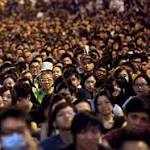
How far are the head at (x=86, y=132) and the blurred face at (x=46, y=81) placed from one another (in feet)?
12.9

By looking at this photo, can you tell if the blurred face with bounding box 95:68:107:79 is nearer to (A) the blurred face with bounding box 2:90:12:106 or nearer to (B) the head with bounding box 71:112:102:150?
(A) the blurred face with bounding box 2:90:12:106

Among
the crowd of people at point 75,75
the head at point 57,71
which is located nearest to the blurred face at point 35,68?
the crowd of people at point 75,75

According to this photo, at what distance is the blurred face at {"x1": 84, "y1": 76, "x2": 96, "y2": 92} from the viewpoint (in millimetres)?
9875

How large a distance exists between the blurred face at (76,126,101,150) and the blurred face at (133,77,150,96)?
330cm

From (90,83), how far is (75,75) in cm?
34

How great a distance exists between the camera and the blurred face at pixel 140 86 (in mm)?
9180

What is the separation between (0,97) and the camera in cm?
875

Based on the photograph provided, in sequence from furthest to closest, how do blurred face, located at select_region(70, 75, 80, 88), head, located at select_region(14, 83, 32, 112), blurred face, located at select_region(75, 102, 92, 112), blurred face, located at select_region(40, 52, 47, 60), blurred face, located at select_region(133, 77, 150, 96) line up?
blurred face, located at select_region(40, 52, 47, 60), blurred face, located at select_region(70, 75, 80, 88), blurred face, located at select_region(133, 77, 150, 96), head, located at select_region(14, 83, 32, 112), blurred face, located at select_region(75, 102, 92, 112)

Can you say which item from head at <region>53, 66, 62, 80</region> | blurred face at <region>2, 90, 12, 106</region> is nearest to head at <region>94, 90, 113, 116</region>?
blurred face at <region>2, 90, 12, 106</region>

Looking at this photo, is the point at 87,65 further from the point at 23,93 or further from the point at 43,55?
the point at 23,93

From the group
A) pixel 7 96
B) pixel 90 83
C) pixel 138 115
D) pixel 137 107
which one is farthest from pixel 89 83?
pixel 138 115

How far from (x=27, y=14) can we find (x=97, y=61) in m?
12.6

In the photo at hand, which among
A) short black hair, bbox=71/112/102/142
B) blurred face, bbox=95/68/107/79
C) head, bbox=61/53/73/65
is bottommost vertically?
short black hair, bbox=71/112/102/142

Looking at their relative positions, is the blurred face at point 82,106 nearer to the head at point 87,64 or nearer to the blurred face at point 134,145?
the blurred face at point 134,145
